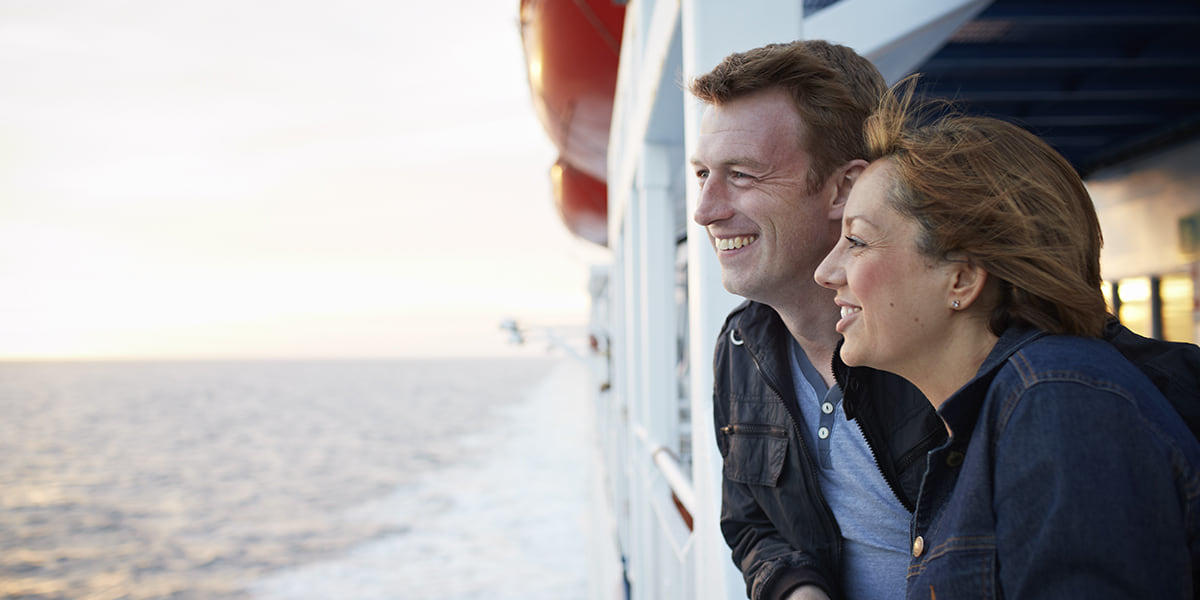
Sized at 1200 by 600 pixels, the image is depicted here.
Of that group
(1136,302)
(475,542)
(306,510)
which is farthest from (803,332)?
(306,510)

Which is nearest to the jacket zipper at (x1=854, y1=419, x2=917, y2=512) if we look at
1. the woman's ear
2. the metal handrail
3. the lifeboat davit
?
the woman's ear

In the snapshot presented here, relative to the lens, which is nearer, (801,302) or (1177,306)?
(801,302)

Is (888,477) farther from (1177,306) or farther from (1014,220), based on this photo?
(1177,306)

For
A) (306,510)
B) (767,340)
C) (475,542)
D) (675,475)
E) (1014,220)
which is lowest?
(306,510)

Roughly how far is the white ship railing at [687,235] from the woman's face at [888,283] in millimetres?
772

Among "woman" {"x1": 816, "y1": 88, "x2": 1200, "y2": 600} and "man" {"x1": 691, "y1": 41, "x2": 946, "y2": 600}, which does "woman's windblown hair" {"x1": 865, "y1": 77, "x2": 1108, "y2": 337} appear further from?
"man" {"x1": 691, "y1": 41, "x2": 946, "y2": 600}

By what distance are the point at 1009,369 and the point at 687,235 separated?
4.99 ft

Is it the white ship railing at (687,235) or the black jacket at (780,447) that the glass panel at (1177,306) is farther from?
the black jacket at (780,447)

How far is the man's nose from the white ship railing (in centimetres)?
37

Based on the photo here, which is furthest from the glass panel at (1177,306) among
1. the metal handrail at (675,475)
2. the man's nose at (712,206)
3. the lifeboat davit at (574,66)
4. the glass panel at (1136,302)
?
the man's nose at (712,206)

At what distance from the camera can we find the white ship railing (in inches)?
63.2

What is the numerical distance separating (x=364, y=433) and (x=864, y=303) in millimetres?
35926

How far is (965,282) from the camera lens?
86 centimetres

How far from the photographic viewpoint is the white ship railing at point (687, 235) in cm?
161
